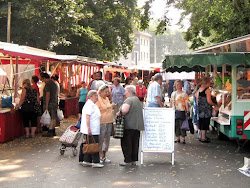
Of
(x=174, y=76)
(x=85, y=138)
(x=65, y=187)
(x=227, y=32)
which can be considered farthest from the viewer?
(x=227, y=32)

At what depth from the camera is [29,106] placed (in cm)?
1230

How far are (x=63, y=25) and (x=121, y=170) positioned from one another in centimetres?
2219

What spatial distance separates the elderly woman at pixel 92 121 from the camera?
8156 millimetres

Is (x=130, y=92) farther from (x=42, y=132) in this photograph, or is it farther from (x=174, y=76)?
(x=174, y=76)

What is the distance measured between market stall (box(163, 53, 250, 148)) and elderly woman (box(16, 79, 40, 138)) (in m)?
4.34

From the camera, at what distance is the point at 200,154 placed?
997 cm

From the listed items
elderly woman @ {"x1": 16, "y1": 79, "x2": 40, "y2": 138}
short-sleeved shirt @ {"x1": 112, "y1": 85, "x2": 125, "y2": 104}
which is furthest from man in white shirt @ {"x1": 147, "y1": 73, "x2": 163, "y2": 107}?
elderly woman @ {"x1": 16, "y1": 79, "x2": 40, "y2": 138}

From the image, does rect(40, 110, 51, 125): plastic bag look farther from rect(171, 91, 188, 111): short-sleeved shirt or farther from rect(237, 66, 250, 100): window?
rect(237, 66, 250, 100): window

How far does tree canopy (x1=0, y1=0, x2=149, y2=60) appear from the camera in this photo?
27.7m

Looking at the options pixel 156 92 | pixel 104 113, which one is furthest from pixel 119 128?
pixel 156 92

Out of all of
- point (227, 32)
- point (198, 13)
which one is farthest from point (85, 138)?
point (198, 13)

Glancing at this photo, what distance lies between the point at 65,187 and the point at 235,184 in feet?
8.87

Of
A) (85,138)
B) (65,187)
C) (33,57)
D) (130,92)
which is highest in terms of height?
(33,57)

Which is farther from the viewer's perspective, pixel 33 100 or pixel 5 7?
pixel 5 7
